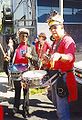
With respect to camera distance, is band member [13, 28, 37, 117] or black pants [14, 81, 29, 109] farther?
black pants [14, 81, 29, 109]

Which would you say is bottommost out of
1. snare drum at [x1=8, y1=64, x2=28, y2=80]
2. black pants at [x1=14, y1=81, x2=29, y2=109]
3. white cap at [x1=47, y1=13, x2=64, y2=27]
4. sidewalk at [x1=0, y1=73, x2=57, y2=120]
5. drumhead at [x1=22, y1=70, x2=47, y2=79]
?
sidewalk at [x1=0, y1=73, x2=57, y2=120]

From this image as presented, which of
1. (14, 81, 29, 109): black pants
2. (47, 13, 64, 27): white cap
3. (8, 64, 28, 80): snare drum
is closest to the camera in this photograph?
(47, 13, 64, 27): white cap


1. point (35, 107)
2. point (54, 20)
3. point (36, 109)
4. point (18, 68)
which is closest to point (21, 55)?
point (18, 68)

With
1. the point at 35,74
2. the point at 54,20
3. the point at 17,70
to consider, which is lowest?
the point at 17,70

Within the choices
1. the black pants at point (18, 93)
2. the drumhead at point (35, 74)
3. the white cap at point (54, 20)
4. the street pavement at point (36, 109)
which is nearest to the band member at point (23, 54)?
the black pants at point (18, 93)

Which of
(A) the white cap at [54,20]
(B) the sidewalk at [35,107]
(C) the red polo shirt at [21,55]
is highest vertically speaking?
(A) the white cap at [54,20]

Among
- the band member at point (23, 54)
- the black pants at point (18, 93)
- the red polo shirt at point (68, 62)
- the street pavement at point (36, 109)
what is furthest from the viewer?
the street pavement at point (36, 109)

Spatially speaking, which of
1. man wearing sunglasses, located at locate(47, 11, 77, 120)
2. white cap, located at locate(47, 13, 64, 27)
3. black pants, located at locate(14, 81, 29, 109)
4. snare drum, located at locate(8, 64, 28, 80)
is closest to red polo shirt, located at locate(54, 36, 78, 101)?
man wearing sunglasses, located at locate(47, 11, 77, 120)

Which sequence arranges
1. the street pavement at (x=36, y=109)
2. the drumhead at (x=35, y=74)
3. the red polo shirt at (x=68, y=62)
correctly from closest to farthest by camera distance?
the red polo shirt at (x=68, y=62), the drumhead at (x=35, y=74), the street pavement at (x=36, y=109)

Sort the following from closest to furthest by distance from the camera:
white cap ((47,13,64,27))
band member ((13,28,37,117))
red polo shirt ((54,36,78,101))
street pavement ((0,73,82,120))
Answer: red polo shirt ((54,36,78,101))
white cap ((47,13,64,27))
band member ((13,28,37,117))
street pavement ((0,73,82,120))

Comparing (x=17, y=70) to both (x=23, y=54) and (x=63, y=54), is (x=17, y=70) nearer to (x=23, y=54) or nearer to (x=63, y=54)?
(x=23, y=54)

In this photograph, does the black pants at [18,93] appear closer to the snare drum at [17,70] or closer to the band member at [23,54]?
the band member at [23,54]

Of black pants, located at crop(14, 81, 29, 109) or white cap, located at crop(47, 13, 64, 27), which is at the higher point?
white cap, located at crop(47, 13, 64, 27)

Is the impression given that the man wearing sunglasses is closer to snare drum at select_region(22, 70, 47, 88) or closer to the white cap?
the white cap
